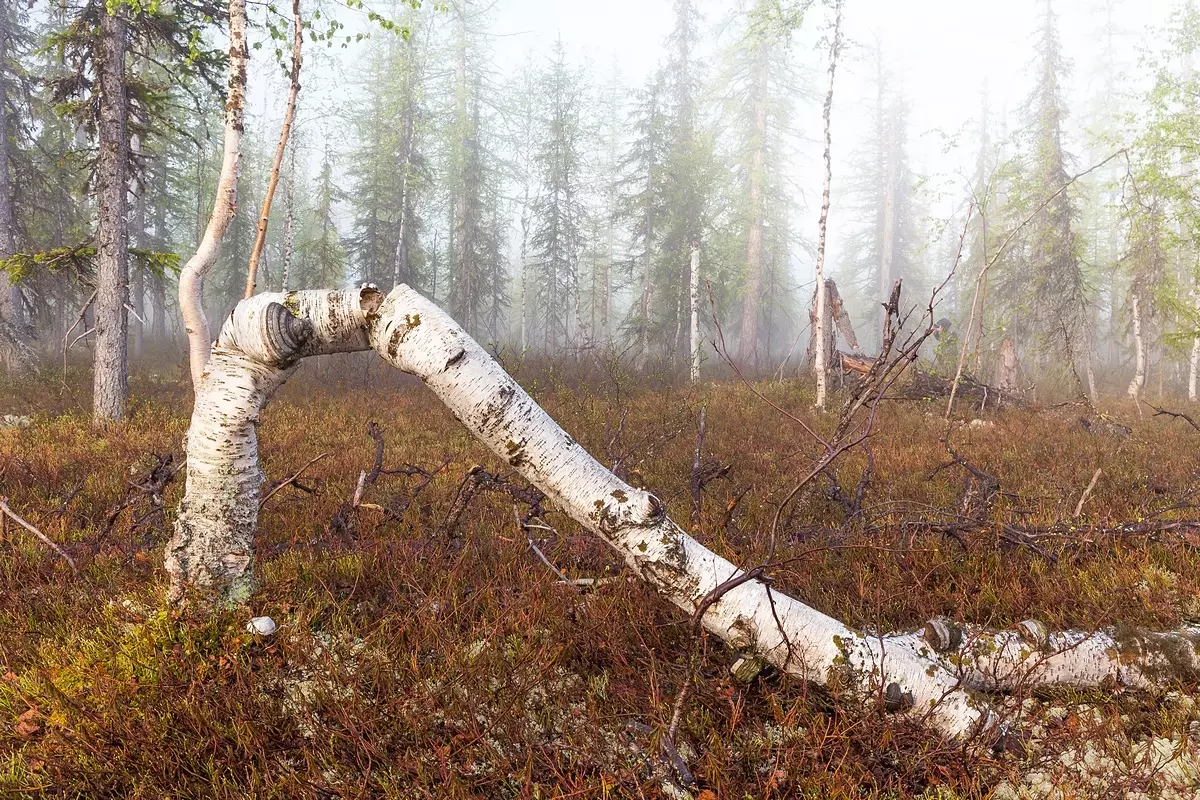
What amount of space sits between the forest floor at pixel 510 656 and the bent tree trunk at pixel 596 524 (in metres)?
0.15

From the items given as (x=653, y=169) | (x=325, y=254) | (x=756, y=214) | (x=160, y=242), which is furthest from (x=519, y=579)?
(x=160, y=242)

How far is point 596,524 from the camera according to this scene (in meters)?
2.18

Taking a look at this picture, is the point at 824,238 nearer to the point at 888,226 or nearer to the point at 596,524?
the point at 596,524

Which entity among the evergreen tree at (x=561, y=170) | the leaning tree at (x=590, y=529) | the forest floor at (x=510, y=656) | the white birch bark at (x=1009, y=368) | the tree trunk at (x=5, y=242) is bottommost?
the forest floor at (x=510, y=656)

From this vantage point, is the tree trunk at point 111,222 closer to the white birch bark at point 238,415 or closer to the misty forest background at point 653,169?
the misty forest background at point 653,169

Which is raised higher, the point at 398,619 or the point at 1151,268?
the point at 1151,268

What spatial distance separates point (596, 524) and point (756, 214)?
23.4 m

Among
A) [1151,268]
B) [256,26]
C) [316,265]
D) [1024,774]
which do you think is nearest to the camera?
[1024,774]

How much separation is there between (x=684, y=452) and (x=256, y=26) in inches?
350

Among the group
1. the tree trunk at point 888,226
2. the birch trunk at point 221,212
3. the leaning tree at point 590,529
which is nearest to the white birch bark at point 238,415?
the leaning tree at point 590,529

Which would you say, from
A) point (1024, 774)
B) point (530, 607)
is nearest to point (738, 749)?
point (1024, 774)

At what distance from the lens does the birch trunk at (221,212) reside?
4.38 m

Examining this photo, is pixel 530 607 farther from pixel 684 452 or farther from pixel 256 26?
pixel 256 26

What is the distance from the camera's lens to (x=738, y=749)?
2.35 meters
